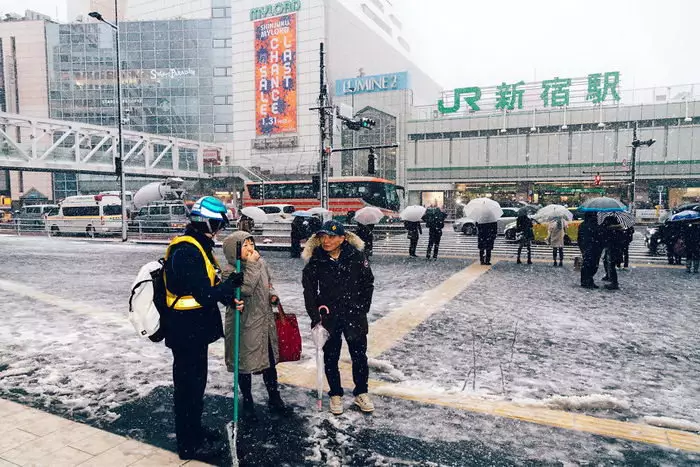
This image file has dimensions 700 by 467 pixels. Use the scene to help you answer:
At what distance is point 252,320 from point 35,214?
34441mm

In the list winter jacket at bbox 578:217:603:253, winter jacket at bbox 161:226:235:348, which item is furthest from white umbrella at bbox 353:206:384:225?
winter jacket at bbox 161:226:235:348

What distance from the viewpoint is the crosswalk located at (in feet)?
52.3

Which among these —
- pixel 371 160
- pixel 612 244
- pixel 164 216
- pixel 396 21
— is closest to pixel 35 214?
pixel 164 216

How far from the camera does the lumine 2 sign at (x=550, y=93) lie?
4191cm

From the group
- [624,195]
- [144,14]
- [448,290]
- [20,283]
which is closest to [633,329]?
[448,290]

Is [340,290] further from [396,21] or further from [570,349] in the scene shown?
[396,21]

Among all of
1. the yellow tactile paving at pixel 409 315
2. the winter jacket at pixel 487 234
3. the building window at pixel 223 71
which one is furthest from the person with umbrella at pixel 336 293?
the building window at pixel 223 71

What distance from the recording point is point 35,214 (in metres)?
31.0

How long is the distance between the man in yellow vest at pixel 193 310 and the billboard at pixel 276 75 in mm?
54591

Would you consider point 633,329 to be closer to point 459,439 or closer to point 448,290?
point 448,290

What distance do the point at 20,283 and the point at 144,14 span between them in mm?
73664

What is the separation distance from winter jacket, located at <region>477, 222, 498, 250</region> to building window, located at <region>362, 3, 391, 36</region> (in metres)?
75.5

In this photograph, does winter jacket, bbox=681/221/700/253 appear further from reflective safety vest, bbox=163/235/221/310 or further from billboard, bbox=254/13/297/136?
billboard, bbox=254/13/297/136

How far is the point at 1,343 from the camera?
6.19 m
